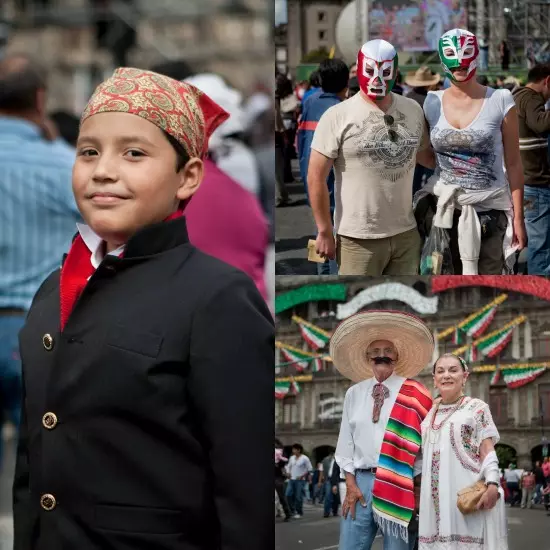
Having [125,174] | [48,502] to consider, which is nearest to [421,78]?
[125,174]

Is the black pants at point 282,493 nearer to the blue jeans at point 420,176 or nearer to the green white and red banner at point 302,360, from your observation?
the green white and red banner at point 302,360

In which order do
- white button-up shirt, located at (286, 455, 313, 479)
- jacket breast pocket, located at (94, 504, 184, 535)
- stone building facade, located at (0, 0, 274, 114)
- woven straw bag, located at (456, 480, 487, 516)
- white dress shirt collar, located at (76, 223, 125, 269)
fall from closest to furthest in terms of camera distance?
jacket breast pocket, located at (94, 504, 184, 535)
white dress shirt collar, located at (76, 223, 125, 269)
woven straw bag, located at (456, 480, 487, 516)
stone building facade, located at (0, 0, 274, 114)
white button-up shirt, located at (286, 455, 313, 479)

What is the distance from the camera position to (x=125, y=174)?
2.87 metres

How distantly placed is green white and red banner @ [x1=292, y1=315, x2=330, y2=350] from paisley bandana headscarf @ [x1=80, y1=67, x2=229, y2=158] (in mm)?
678

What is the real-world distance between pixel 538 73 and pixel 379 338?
3.38ft

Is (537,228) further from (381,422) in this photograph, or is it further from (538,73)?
(381,422)

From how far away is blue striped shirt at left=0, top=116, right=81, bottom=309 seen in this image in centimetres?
326

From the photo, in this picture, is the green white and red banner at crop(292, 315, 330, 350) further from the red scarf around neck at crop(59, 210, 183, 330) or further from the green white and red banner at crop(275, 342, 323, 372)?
the red scarf around neck at crop(59, 210, 183, 330)

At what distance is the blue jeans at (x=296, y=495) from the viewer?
330 centimetres

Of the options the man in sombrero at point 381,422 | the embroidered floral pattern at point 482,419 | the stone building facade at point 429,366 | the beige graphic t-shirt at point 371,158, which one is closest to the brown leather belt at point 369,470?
the man in sombrero at point 381,422

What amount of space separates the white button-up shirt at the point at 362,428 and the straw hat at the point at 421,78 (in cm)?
94

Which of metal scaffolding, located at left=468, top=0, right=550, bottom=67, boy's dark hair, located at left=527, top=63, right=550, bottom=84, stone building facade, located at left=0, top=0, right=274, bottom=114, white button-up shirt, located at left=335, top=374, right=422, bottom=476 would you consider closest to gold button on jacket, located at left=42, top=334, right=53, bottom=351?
stone building facade, located at left=0, top=0, right=274, bottom=114

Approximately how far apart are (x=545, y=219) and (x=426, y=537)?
112cm

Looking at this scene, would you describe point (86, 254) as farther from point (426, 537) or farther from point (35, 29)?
point (426, 537)
